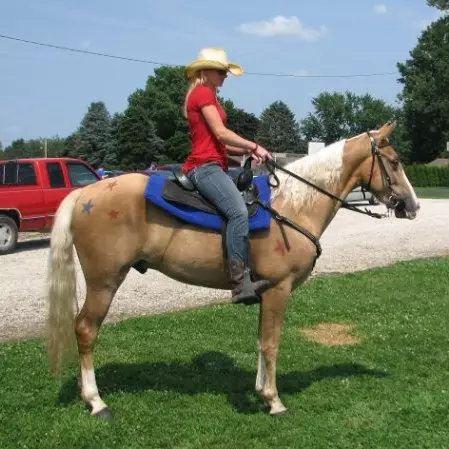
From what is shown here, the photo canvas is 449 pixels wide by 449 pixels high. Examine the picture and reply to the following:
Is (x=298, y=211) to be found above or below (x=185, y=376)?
above

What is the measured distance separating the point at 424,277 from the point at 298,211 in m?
6.30

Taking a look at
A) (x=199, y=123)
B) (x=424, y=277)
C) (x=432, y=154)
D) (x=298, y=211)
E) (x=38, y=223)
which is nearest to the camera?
(x=199, y=123)

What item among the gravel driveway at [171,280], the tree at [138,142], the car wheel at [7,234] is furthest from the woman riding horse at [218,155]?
the tree at [138,142]

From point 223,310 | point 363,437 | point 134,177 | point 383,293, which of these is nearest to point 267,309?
point 363,437

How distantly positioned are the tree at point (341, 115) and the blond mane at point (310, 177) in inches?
4476

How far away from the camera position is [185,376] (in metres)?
6.15

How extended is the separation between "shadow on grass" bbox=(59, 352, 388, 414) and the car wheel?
927cm

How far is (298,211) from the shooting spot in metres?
5.41

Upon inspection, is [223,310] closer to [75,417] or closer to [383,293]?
[383,293]

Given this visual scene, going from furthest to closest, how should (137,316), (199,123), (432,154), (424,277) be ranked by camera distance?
(432,154) < (424,277) < (137,316) < (199,123)

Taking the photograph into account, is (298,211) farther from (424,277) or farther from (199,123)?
(424,277)

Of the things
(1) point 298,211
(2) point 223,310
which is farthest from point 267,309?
(2) point 223,310

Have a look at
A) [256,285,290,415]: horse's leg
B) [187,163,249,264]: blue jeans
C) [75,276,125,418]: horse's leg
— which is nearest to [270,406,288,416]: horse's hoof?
[256,285,290,415]: horse's leg

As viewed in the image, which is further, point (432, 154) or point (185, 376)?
point (432, 154)
